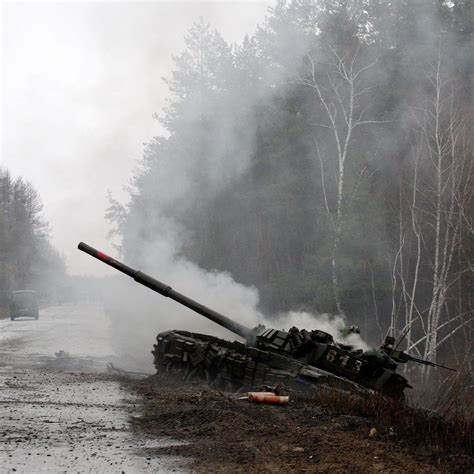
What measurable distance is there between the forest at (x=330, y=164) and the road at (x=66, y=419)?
10941 millimetres

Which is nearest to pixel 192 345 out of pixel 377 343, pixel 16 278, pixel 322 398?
pixel 322 398

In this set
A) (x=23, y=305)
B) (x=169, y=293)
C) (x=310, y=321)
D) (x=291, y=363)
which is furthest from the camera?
(x=23, y=305)

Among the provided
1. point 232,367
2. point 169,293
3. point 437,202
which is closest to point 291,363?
point 232,367

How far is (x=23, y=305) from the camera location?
34781 mm

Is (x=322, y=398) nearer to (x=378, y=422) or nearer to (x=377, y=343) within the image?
(x=378, y=422)

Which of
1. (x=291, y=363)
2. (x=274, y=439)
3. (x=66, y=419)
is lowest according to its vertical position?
(x=66, y=419)

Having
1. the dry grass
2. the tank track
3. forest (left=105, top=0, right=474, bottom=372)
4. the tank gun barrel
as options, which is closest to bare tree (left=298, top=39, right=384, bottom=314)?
forest (left=105, top=0, right=474, bottom=372)

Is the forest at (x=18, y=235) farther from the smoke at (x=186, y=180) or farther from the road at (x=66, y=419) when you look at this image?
the road at (x=66, y=419)

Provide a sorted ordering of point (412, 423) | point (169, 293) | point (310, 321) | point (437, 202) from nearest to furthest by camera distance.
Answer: point (412, 423) → point (169, 293) → point (310, 321) → point (437, 202)

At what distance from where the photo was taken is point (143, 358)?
63.6ft

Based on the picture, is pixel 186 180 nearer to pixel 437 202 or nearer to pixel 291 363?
pixel 437 202

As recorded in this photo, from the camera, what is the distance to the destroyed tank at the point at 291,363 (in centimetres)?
1154

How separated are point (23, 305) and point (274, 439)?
97.2 feet

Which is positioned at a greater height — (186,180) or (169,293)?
(186,180)
